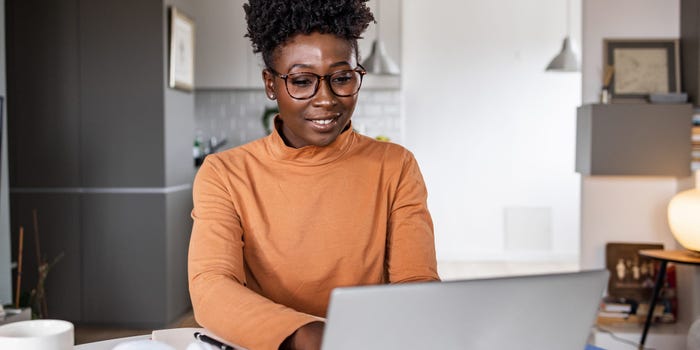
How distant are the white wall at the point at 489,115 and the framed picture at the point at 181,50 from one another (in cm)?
266

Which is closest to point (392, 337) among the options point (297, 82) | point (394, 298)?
point (394, 298)

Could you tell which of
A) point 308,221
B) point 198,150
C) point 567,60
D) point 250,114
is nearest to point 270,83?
point 308,221

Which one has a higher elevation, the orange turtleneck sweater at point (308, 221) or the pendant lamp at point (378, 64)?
the pendant lamp at point (378, 64)

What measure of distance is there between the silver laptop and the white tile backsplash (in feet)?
19.8

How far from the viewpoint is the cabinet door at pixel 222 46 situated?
6898 mm

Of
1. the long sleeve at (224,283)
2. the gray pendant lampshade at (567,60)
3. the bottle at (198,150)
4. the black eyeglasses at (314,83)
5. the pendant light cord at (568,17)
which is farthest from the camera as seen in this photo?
the pendant light cord at (568,17)

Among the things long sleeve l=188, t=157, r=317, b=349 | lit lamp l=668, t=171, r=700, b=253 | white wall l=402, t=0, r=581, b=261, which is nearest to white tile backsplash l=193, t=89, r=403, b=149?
white wall l=402, t=0, r=581, b=261

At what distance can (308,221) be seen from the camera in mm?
1355

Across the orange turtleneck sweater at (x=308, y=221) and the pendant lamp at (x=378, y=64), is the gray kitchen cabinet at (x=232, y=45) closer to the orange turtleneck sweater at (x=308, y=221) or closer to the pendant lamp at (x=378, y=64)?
the pendant lamp at (x=378, y=64)

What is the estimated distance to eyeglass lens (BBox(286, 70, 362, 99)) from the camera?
1.25 meters

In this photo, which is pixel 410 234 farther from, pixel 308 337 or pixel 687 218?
pixel 687 218

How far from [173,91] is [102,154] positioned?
599 millimetres

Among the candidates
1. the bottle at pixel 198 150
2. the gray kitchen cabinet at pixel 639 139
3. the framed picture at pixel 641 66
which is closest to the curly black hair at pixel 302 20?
the gray kitchen cabinet at pixel 639 139

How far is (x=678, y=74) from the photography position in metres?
4.04
